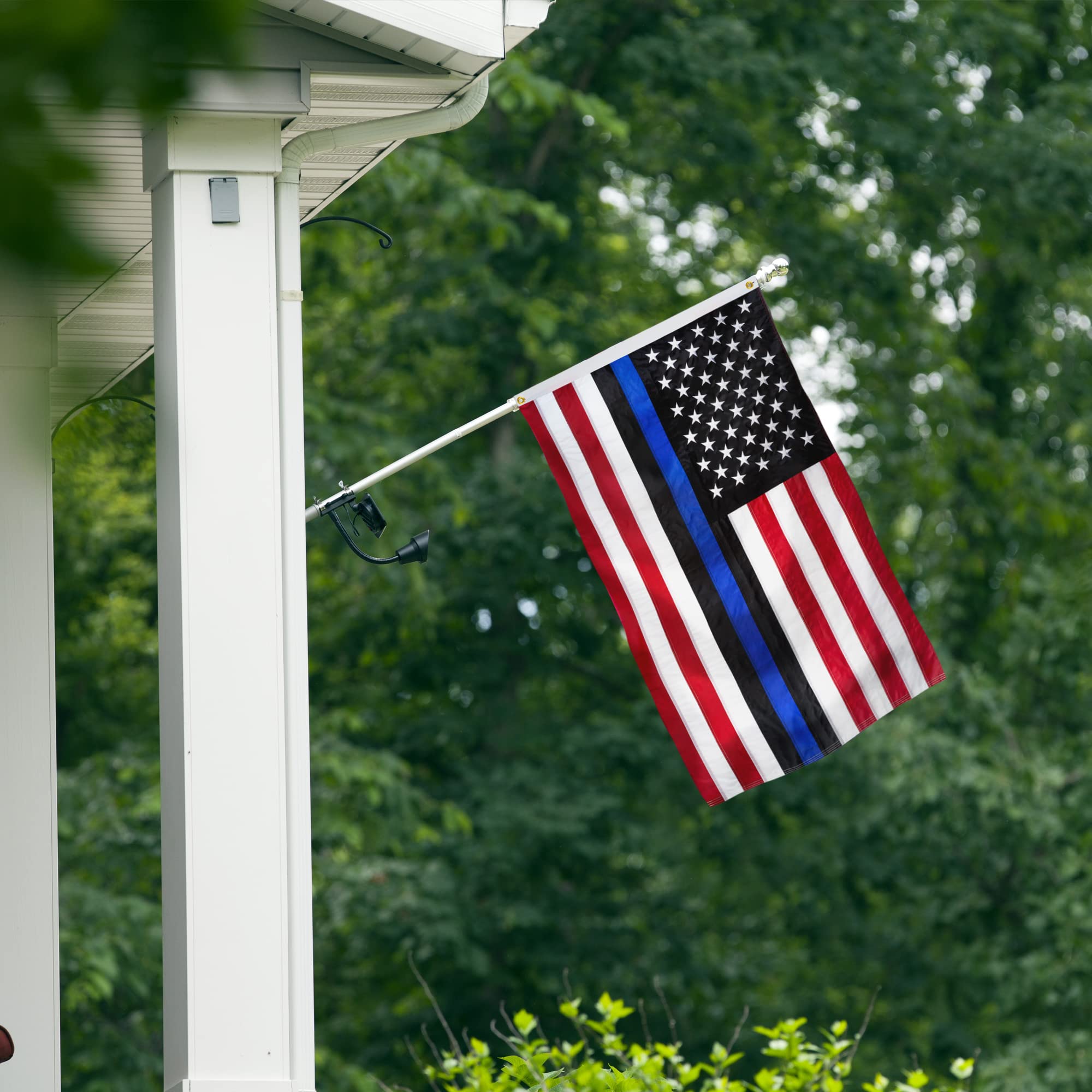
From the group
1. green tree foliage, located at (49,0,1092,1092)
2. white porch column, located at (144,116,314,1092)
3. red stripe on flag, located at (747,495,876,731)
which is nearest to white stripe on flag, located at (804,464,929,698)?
red stripe on flag, located at (747,495,876,731)

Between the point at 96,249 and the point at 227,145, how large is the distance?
2659mm

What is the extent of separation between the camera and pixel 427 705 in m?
14.7

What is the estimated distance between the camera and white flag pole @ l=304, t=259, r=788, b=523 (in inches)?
168

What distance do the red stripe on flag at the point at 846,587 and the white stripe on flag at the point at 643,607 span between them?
50 centimetres

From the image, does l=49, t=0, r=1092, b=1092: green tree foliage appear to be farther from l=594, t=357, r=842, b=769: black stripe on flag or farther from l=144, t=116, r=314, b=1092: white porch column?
l=144, t=116, r=314, b=1092: white porch column

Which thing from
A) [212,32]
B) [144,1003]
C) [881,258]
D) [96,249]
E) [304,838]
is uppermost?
[881,258]

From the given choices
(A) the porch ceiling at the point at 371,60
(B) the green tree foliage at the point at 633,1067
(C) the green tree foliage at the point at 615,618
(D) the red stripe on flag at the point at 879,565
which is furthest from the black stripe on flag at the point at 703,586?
(C) the green tree foliage at the point at 615,618

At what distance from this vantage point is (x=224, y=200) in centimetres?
360

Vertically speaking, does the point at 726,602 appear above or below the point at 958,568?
below

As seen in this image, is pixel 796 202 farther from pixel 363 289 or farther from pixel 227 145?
pixel 227 145

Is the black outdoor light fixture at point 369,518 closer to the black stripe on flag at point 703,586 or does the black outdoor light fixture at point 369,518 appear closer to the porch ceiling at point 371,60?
the porch ceiling at point 371,60

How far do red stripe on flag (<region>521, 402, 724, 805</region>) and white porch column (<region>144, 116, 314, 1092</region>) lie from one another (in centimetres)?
108

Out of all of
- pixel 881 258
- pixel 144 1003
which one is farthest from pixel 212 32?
pixel 881 258

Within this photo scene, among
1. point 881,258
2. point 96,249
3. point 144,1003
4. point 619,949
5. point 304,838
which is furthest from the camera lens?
point 881,258
